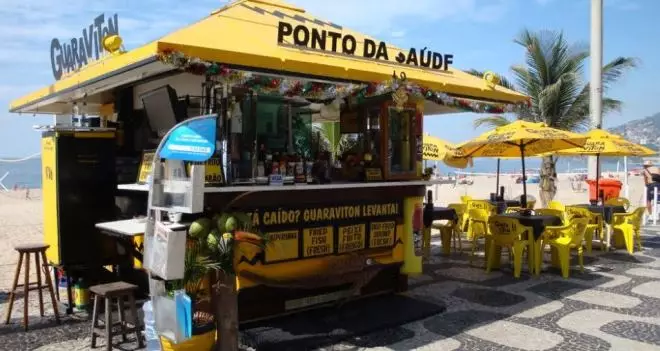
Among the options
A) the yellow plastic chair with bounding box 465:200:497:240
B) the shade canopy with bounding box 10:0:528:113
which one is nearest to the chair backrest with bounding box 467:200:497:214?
the yellow plastic chair with bounding box 465:200:497:240

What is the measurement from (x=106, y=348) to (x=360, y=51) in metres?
3.69

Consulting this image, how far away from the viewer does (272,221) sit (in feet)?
16.5

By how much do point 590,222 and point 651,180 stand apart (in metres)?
5.81

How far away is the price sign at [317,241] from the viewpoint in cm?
529

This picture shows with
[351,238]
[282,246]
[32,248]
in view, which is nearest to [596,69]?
[351,238]

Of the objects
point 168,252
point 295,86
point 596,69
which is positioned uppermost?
point 596,69

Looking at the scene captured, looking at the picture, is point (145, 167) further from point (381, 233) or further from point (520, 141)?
point (520, 141)

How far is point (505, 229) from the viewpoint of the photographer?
24.0 feet

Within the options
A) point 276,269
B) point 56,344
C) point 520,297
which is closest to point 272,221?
point 276,269

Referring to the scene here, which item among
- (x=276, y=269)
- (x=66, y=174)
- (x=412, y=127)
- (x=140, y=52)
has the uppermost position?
(x=140, y=52)

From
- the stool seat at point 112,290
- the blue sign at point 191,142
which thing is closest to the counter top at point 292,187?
the blue sign at point 191,142

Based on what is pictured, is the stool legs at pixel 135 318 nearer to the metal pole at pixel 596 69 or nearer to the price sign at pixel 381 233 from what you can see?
the price sign at pixel 381 233

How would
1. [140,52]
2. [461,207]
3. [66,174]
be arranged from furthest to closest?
[461,207]
[66,174]
[140,52]

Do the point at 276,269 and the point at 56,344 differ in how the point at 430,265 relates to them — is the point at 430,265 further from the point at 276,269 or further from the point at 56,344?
the point at 56,344
